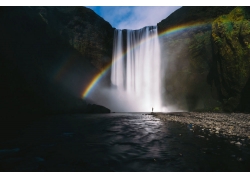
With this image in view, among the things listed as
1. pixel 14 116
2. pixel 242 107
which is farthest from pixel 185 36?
pixel 14 116

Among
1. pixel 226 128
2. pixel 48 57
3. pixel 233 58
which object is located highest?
pixel 48 57

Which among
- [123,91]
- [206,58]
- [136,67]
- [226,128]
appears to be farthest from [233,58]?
[123,91]

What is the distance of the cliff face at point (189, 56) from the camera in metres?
33.9

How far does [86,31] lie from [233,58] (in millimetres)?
35821

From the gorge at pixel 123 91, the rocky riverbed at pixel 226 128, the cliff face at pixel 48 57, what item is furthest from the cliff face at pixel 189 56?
the cliff face at pixel 48 57

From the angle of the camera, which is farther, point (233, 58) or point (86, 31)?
point (86, 31)

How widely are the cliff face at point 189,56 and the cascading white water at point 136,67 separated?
3444 millimetres

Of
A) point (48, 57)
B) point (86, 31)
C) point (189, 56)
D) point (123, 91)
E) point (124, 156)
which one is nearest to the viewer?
point (124, 156)

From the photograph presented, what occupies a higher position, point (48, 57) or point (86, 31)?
point (86, 31)

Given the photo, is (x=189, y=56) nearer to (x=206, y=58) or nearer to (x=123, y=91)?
(x=206, y=58)

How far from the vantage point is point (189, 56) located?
37.2 m

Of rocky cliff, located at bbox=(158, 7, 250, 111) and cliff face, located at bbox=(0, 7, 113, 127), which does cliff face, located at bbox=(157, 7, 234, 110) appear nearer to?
rocky cliff, located at bbox=(158, 7, 250, 111)

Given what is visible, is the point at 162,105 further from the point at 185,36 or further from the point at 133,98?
the point at 185,36

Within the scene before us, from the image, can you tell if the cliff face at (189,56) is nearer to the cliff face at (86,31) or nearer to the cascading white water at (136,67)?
the cascading white water at (136,67)
